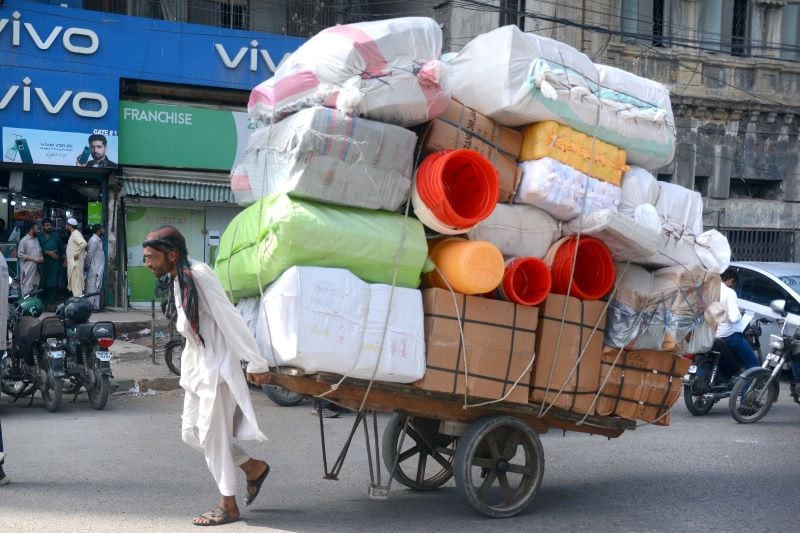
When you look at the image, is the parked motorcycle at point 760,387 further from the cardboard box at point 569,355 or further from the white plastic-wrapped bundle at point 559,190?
the white plastic-wrapped bundle at point 559,190

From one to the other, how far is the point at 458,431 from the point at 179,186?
39.2 feet

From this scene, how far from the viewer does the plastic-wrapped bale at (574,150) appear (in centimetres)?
543

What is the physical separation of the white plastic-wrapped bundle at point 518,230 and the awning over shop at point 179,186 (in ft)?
38.7

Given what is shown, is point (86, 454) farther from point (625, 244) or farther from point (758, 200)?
point (758, 200)

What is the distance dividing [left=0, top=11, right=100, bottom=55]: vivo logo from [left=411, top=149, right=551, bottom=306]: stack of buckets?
12.4 metres

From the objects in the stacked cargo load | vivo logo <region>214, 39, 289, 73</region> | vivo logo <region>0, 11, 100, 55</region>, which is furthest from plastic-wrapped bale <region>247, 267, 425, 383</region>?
vivo logo <region>214, 39, 289, 73</region>

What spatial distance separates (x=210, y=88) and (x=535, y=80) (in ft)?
41.5

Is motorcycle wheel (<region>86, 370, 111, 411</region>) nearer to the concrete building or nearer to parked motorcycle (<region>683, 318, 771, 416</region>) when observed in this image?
parked motorcycle (<region>683, 318, 771, 416</region>)

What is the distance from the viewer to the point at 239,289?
519 cm

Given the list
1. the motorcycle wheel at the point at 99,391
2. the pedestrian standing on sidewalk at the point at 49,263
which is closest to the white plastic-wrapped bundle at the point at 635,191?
the motorcycle wheel at the point at 99,391

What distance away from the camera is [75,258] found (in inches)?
604

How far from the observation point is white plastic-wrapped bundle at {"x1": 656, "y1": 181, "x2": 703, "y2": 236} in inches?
232

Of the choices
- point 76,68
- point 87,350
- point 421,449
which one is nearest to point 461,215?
point 421,449

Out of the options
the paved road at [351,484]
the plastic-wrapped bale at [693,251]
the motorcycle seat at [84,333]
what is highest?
the plastic-wrapped bale at [693,251]
